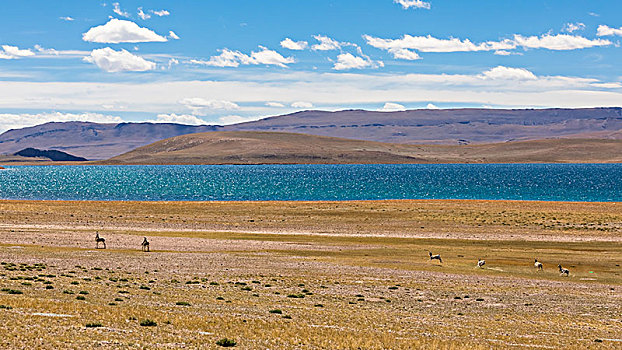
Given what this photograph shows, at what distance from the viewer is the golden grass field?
62.0ft

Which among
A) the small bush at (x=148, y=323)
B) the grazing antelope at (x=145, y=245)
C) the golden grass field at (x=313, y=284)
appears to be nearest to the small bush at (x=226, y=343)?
the golden grass field at (x=313, y=284)

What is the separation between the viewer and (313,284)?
102 feet

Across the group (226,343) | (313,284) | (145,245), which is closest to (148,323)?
(226,343)

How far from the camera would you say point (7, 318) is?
18.3m

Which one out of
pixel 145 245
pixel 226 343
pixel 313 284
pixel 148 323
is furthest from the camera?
pixel 145 245

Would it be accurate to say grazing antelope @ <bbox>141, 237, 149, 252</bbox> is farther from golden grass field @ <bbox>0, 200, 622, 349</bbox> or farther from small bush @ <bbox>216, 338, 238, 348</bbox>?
small bush @ <bbox>216, 338, 238, 348</bbox>

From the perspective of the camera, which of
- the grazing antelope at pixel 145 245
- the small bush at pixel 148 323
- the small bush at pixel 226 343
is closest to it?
the small bush at pixel 226 343

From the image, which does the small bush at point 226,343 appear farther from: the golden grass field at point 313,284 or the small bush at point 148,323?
the small bush at point 148,323

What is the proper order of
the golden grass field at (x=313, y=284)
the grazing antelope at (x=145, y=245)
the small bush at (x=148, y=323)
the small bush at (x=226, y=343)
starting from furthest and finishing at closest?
the grazing antelope at (x=145, y=245)
the small bush at (x=148, y=323)
the golden grass field at (x=313, y=284)
the small bush at (x=226, y=343)

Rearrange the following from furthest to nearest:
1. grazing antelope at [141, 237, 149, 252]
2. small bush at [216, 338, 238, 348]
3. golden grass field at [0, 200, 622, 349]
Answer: grazing antelope at [141, 237, 149, 252] → golden grass field at [0, 200, 622, 349] → small bush at [216, 338, 238, 348]

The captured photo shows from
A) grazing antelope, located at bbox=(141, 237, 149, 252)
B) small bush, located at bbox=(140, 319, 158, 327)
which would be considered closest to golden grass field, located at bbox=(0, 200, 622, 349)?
small bush, located at bbox=(140, 319, 158, 327)

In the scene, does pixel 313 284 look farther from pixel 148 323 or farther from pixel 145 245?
pixel 145 245

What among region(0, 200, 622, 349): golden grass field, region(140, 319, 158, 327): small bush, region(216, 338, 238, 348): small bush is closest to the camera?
region(216, 338, 238, 348): small bush

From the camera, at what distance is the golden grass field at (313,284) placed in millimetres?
18891
